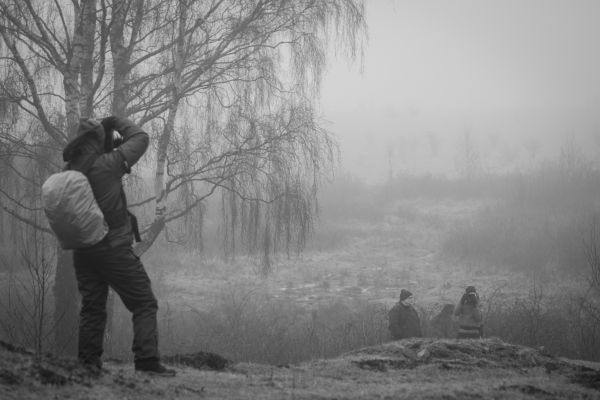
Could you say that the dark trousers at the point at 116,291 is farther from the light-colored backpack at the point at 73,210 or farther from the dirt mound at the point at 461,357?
the dirt mound at the point at 461,357

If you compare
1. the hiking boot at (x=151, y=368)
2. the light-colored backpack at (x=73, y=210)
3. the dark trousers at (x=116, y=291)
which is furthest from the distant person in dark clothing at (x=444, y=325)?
the light-colored backpack at (x=73, y=210)

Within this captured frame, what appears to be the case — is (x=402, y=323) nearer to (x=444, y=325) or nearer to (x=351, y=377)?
(x=444, y=325)

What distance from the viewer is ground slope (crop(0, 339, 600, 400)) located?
3191 mm

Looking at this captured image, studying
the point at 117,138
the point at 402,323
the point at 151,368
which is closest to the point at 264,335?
the point at 402,323

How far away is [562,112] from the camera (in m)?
62.7

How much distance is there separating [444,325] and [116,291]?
9.00 meters

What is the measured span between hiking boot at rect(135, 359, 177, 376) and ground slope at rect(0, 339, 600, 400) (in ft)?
0.32

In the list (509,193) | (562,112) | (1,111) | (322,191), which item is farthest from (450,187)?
(562,112)

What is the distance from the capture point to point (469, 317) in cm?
948

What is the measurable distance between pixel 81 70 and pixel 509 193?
72.3 ft

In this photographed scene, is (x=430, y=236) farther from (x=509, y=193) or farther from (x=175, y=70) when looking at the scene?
(x=175, y=70)

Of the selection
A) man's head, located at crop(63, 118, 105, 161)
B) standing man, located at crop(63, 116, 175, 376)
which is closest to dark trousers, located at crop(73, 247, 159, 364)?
standing man, located at crop(63, 116, 175, 376)

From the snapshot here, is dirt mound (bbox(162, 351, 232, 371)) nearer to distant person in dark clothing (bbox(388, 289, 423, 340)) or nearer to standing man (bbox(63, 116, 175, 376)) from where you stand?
standing man (bbox(63, 116, 175, 376))

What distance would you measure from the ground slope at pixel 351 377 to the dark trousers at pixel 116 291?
0.61ft
